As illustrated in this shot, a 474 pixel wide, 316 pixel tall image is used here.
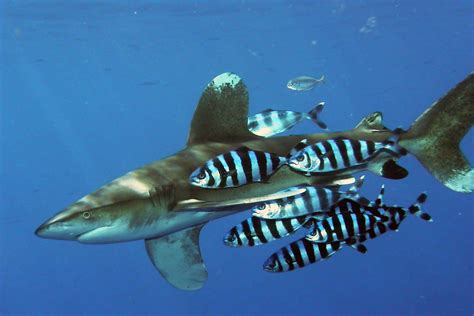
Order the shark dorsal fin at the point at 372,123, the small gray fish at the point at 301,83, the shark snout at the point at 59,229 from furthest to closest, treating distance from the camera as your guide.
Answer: the small gray fish at the point at 301,83 → the shark dorsal fin at the point at 372,123 → the shark snout at the point at 59,229

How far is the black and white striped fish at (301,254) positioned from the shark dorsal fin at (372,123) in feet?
5.18

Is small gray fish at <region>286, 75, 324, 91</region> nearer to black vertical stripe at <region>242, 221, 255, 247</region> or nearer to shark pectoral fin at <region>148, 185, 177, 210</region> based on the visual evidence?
shark pectoral fin at <region>148, 185, 177, 210</region>

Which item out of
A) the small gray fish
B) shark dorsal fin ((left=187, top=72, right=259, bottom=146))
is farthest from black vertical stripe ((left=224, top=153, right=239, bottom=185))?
the small gray fish

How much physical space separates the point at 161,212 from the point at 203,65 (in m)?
50.5

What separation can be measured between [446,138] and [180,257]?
300 centimetres

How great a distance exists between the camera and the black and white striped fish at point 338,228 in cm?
399

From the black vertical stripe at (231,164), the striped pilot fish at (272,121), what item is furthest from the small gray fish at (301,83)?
the black vertical stripe at (231,164)

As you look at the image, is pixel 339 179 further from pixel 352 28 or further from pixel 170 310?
pixel 170 310

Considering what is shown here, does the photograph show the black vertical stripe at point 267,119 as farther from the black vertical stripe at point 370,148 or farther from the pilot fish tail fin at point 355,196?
the black vertical stripe at point 370,148

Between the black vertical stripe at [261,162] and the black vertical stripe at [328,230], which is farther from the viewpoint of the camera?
the black vertical stripe at [328,230]

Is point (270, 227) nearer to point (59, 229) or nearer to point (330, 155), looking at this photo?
point (330, 155)

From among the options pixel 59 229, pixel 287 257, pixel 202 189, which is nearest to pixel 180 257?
pixel 202 189

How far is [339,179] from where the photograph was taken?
487 cm

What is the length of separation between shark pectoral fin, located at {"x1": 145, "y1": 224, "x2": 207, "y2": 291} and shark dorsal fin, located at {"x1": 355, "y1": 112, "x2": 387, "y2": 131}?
2.04 meters
